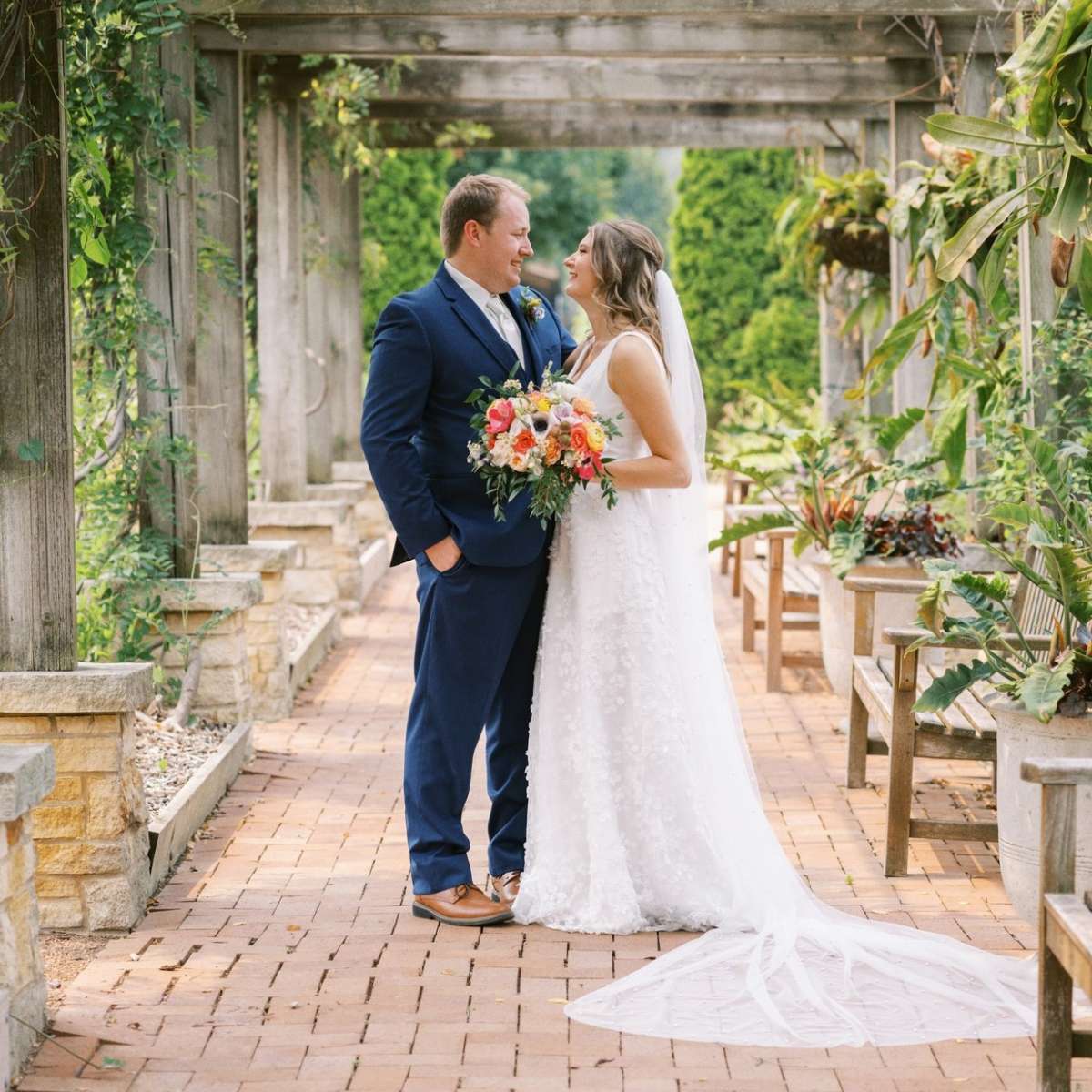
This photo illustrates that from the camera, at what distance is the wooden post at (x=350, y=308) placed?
39.4 feet

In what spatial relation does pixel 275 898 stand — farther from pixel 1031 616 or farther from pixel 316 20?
pixel 316 20

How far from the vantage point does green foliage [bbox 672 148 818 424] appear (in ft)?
68.3

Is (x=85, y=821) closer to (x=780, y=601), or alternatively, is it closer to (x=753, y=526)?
(x=753, y=526)

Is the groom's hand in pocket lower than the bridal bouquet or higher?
lower

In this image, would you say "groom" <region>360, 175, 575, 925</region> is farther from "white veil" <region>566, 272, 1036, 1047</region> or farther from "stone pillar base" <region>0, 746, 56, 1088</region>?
"stone pillar base" <region>0, 746, 56, 1088</region>

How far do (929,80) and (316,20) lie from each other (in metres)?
3.22

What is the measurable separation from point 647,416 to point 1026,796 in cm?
144

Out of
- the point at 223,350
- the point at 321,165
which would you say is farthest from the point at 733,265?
the point at 223,350

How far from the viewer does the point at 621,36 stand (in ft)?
26.4

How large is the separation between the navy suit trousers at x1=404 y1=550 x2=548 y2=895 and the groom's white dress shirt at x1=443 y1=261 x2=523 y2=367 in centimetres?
62

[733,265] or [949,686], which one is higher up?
[733,265]

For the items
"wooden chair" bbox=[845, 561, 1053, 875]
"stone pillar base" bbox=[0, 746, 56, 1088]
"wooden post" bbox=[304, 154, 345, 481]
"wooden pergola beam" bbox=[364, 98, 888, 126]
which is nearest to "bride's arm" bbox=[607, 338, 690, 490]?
"wooden chair" bbox=[845, 561, 1053, 875]

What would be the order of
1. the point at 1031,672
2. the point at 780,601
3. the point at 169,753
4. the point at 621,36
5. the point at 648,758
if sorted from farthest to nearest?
the point at 780,601 < the point at 621,36 < the point at 169,753 < the point at 648,758 < the point at 1031,672

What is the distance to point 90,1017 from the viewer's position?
3.81 meters
